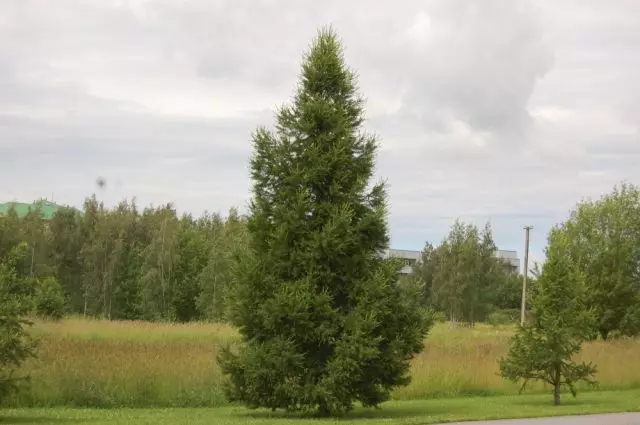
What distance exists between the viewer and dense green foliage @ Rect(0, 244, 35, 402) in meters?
13.8

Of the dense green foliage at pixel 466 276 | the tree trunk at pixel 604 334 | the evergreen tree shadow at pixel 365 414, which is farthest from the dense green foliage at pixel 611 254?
the evergreen tree shadow at pixel 365 414

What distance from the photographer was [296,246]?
57.4 feet

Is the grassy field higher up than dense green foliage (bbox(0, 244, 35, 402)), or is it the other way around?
dense green foliage (bbox(0, 244, 35, 402))

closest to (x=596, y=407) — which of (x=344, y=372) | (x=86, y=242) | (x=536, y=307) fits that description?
(x=536, y=307)

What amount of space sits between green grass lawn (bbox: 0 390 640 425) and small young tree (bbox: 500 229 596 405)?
3.12 feet

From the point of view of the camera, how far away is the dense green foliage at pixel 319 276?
1692 centimetres

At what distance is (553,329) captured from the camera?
20.8 meters

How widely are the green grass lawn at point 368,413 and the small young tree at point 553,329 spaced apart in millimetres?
950

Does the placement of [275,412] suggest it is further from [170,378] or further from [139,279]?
[139,279]

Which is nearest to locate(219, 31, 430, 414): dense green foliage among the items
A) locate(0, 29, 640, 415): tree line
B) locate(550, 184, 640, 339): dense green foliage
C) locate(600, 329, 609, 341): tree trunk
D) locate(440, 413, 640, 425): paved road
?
locate(0, 29, 640, 415): tree line

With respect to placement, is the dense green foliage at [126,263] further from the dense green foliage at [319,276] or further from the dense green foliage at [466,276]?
the dense green foliage at [319,276]

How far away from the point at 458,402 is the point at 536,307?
349 cm

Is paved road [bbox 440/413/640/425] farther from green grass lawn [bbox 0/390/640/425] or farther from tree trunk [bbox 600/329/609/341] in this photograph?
tree trunk [bbox 600/329/609/341]

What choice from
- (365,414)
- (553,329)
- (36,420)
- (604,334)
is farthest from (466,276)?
(36,420)
